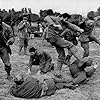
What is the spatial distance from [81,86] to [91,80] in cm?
57

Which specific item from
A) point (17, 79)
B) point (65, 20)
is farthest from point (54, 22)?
point (17, 79)

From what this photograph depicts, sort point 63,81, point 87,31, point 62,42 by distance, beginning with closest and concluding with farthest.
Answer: point 63,81
point 62,42
point 87,31

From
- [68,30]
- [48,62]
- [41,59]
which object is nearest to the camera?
[41,59]

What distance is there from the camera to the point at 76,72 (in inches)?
216

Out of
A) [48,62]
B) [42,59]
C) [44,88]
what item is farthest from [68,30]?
[44,88]

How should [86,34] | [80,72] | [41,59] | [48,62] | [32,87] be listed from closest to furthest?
[32,87]
[80,72]
[41,59]
[48,62]
[86,34]

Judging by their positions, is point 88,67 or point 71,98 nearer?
point 71,98

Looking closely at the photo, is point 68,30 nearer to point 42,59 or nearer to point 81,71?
point 42,59

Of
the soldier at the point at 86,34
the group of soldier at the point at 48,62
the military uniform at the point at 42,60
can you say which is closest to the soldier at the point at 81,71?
the group of soldier at the point at 48,62

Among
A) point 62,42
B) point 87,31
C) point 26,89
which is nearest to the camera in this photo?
point 26,89

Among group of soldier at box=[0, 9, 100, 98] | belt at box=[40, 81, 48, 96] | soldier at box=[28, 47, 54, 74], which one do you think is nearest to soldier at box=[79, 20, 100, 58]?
group of soldier at box=[0, 9, 100, 98]

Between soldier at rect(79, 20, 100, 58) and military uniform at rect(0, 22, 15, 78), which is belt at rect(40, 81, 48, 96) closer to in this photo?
military uniform at rect(0, 22, 15, 78)

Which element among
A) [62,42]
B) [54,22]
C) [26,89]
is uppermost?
[54,22]

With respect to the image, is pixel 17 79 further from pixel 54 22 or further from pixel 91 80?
pixel 91 80
